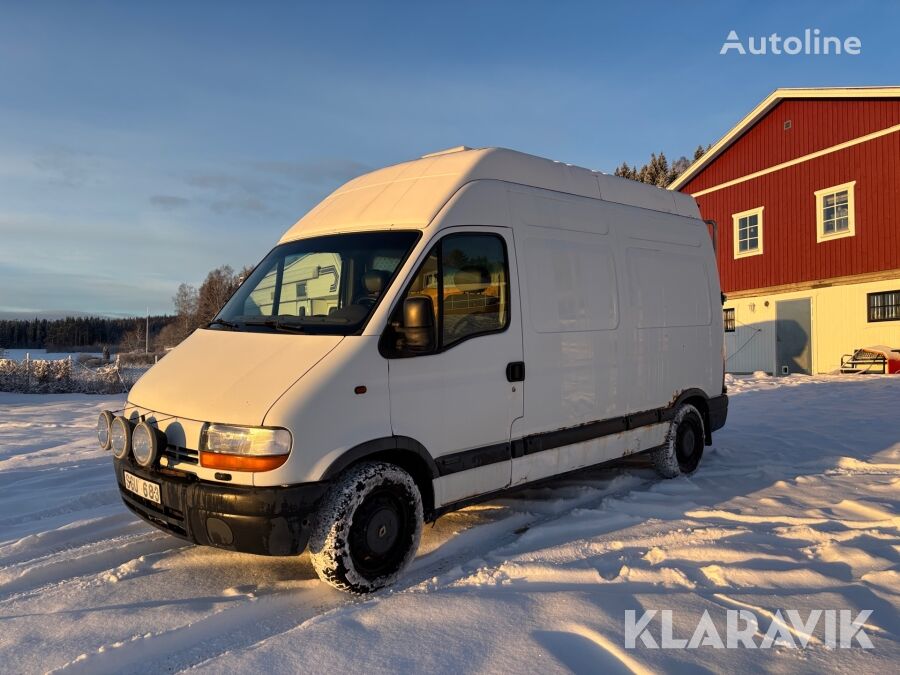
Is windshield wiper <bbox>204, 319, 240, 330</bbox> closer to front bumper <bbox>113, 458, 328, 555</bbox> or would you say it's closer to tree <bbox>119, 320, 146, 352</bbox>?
front bumper <bbox>113, 458, 328, 555</bbox>

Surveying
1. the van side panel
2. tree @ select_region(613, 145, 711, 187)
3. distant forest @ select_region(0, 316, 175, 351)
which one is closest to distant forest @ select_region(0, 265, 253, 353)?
distant forest @ select_region(0, 316, 175, 351)

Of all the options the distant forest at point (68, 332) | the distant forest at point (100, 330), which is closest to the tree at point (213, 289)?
the distant forest at point (100, 330)

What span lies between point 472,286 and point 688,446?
12.4ft

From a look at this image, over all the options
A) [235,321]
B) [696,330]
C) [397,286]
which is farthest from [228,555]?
[696,330]

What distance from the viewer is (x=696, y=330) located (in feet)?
22.6

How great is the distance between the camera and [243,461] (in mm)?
3422

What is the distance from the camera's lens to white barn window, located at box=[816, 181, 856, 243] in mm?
18094

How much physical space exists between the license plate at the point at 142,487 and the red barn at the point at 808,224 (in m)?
18.9

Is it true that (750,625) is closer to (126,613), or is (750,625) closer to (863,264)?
(126,613)

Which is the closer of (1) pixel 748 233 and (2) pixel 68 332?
(1) pixel 748 233

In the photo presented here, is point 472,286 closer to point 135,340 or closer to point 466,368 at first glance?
point 466,368

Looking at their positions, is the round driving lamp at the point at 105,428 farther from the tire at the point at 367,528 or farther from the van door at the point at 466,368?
the van door at the point at 466,368

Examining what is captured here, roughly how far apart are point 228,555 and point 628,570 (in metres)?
2.67

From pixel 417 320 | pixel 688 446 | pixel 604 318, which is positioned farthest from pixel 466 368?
pixel 688 446
